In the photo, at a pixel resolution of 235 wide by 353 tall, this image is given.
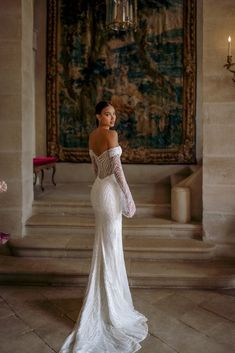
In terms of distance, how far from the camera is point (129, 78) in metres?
6.58

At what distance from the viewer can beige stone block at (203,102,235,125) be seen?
3807 mm

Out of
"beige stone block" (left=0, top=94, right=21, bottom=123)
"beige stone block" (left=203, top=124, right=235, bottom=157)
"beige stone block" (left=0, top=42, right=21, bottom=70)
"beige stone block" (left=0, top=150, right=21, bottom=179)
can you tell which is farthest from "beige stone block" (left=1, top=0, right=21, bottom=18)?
"beige stone block" (left=203, top=124, right=235, bottom=157)

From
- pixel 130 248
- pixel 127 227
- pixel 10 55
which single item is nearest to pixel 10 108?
pixel 10 55

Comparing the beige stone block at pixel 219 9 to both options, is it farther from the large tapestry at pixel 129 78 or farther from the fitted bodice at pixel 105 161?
the large tapestry at pixel 129 78

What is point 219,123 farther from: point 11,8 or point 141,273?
point 11,8

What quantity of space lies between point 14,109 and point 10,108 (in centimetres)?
4

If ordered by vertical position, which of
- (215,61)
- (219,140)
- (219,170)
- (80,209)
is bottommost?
(80,209)

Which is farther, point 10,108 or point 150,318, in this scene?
point 10,108

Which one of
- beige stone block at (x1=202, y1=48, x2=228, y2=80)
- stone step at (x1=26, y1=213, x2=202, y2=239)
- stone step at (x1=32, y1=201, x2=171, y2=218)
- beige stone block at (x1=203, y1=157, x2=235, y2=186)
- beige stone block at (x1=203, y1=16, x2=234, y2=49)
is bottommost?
stone step at (x1=26, y1=213, x2=202, y2=239)

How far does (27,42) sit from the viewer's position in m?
4.25

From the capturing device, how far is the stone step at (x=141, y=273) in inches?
138

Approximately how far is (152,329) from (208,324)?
43 centimetres

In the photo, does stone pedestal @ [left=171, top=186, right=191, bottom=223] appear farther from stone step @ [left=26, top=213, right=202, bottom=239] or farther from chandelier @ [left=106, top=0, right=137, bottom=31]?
chandelier @ [left=106, top=0, right=137, bottom=31]

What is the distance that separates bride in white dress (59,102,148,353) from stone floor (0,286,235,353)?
173mm
